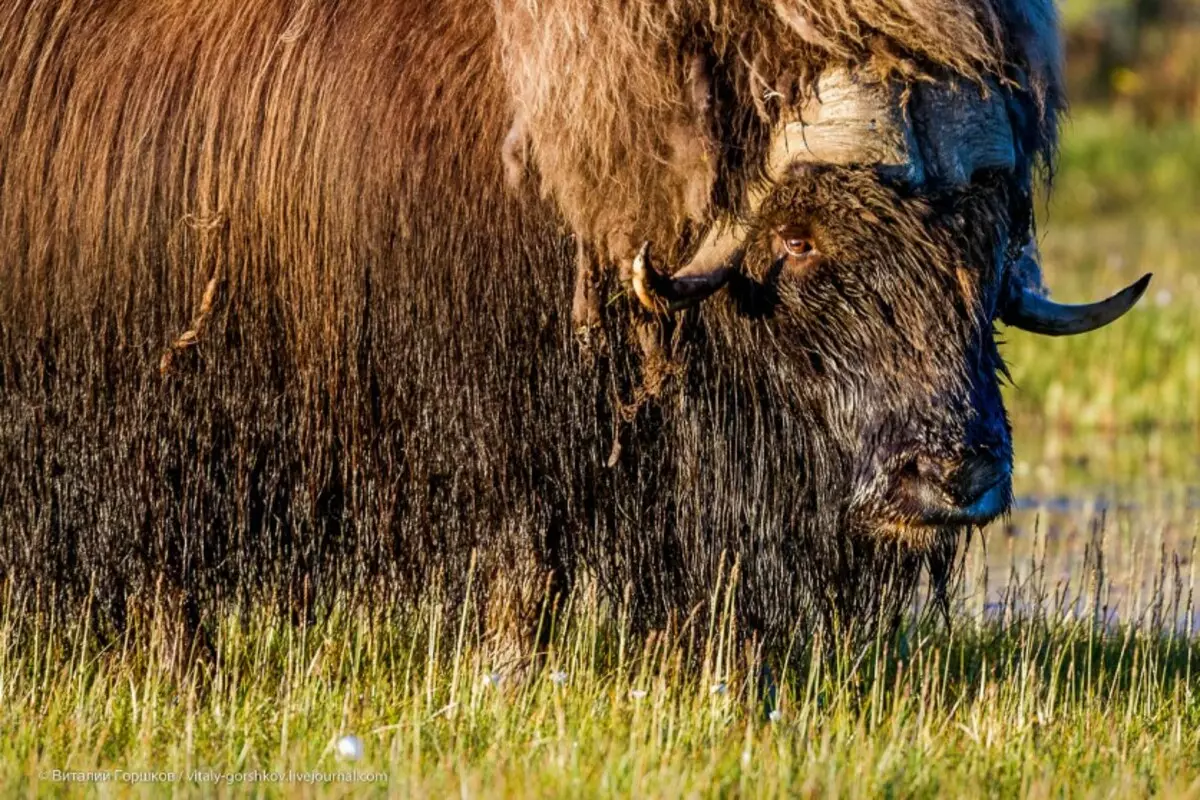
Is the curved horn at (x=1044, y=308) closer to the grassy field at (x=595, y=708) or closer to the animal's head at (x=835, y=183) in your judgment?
the grassy field at (x=595, y=708)

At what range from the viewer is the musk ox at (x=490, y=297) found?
3531mm

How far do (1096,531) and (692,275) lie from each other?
1.86 meters

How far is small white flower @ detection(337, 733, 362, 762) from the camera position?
3.15 meters

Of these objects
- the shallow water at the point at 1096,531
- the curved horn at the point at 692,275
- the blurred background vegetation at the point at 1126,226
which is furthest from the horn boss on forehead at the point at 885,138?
the shallow water at the point at 1096,531

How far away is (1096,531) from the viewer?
16.3 feet

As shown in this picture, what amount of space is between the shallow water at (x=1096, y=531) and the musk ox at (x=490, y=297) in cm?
112

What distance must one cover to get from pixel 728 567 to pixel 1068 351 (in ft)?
18.9

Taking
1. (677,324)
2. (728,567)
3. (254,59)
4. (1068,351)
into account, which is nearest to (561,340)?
(677,324)

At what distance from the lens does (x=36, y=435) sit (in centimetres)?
388

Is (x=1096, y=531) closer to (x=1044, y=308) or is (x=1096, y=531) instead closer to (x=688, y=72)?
(x=1044, y=308)

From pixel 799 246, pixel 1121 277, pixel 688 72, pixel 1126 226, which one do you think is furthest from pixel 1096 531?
pixel 1126 226

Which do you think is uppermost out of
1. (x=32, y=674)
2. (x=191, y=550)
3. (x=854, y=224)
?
(x=854, y=224)

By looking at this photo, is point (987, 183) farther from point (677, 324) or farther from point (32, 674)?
point (32, 674)

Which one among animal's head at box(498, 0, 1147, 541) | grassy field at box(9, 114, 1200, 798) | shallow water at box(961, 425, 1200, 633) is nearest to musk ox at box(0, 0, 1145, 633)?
animal's head at box(498, 0, 1147, 541)
